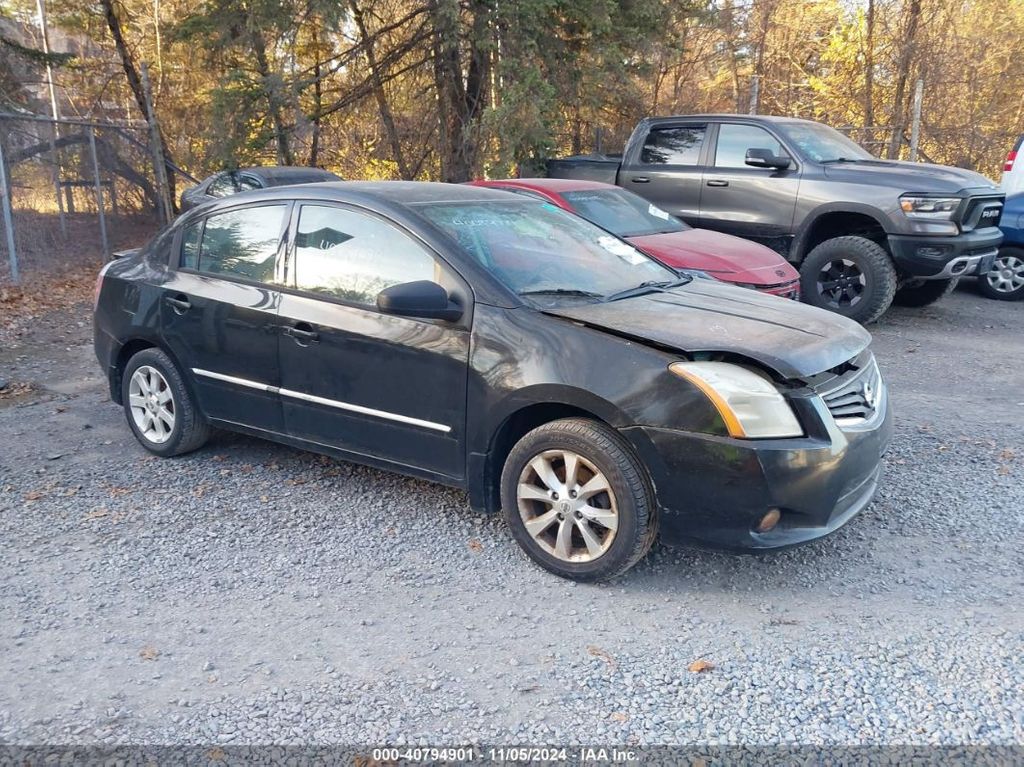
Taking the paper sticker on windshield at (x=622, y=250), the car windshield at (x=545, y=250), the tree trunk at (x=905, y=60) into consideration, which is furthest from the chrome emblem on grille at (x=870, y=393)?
the tree trunk at (x=905, y=60)

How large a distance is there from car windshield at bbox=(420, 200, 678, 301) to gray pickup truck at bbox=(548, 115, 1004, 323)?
4448 millimetres

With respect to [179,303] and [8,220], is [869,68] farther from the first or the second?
[179,303]

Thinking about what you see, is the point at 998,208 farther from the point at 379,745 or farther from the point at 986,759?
the point at 379,745

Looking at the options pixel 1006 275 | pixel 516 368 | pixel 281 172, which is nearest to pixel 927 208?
pixel 1006 275

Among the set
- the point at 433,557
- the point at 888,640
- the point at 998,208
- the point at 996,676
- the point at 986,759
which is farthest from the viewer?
the point at 998,208

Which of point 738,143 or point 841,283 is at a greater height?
point 738,143

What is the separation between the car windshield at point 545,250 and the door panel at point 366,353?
275mm

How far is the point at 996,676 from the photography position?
2980 mm

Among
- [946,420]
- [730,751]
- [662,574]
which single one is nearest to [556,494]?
[662,574]

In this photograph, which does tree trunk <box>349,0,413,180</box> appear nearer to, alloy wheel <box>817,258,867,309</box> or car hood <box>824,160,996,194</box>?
car hood <box>824,160,996,194</box>

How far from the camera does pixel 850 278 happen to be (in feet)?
28.2

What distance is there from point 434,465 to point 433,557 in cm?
43

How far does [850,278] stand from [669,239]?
2.18 m

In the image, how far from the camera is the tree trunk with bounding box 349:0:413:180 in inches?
611
